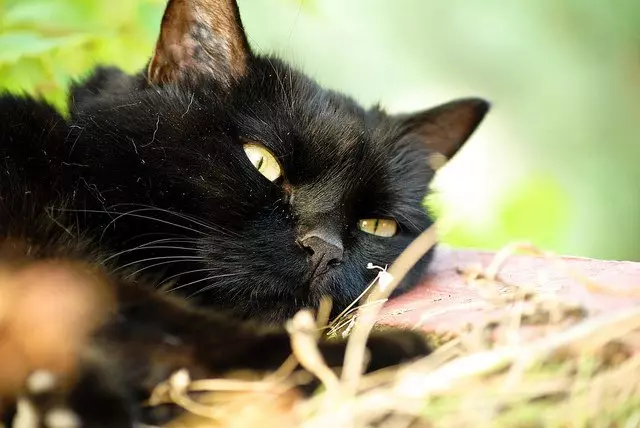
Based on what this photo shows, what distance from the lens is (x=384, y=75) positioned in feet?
8.20

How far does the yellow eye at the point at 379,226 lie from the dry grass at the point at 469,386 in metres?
0.64

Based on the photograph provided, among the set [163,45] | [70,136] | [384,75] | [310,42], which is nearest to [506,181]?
[384,75]

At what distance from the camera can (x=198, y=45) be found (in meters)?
1.40

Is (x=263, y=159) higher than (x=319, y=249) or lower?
higher

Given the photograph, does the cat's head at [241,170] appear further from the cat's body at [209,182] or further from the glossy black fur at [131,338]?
the glossy black fur at [131,338]

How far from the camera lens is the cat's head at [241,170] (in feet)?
3.87

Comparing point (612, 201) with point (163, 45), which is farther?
point (612, 201)

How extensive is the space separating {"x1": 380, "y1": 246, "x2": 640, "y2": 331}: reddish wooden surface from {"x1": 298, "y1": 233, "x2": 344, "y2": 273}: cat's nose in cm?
14

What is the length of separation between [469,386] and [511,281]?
16.6 inches

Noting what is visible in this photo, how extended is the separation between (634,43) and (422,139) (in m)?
0.99

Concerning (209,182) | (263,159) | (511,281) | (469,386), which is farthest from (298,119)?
(469,386)

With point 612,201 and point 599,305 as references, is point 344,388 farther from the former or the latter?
point 612,201

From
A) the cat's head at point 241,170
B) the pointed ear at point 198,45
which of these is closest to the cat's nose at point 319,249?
the cat's head at point 241,170

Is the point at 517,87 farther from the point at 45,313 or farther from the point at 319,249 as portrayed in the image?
the point at 45,313
